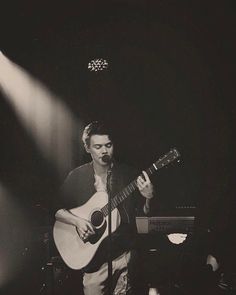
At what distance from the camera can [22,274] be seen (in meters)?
5.16

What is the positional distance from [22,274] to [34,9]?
3.02 m

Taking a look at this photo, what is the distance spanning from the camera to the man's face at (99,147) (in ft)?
16.6

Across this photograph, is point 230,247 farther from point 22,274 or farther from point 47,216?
point 22,274

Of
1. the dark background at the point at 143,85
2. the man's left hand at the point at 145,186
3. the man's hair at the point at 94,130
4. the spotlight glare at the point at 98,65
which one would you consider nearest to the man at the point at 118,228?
the man's left hand at the point at 145,186

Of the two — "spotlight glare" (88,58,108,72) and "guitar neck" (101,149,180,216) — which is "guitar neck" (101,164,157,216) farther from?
"spotlight glare" (88,58,108,72)

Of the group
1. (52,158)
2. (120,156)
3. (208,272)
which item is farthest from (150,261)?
(52,158)

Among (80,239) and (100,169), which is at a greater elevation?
(100,169)

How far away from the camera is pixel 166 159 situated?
479 cm

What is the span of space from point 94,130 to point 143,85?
76 centimetres

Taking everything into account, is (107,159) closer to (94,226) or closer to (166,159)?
(166,159)

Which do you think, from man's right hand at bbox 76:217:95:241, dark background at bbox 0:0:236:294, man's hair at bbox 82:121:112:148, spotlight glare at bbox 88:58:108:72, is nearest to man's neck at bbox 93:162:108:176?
dark background at bbox 0:0:236:294

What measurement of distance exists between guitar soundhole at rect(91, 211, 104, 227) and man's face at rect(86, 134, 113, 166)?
0.57 m

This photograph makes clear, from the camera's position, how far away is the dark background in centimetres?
488

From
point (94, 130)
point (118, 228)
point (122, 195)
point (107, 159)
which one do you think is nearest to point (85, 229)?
point (118, 228)
